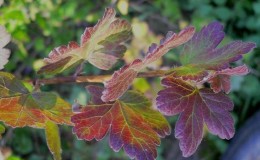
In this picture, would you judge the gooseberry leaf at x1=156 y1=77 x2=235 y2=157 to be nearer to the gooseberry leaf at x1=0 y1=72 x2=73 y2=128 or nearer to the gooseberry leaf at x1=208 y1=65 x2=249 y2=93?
the gooseberry leaf at x1=208 y1=65 x2=249 y2=93

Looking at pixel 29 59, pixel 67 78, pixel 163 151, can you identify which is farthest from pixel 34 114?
pixel 163 151

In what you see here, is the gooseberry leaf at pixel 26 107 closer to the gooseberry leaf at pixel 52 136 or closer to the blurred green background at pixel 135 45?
the gooseberry leaf at pixel 52 136

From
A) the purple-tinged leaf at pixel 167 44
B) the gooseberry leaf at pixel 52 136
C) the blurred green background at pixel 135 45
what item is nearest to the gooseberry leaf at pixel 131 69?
the purple-tinged leaf at pixel 167 44

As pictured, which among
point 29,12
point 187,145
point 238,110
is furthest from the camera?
point 238,110

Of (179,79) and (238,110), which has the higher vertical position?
(179,79)

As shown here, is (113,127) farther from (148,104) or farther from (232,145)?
(232,145)

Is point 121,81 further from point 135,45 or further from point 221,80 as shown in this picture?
point 135,45

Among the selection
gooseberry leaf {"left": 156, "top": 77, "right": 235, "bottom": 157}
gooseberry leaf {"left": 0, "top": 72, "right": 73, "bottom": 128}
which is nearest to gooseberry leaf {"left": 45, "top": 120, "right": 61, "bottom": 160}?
gooseberry leaf {"left": 0, "top": 72, "right": 73, "bottom": 128}
